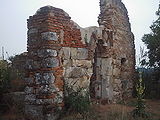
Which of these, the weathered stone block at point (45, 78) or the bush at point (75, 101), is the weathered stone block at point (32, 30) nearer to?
the weathered stone block at point (45, 78)

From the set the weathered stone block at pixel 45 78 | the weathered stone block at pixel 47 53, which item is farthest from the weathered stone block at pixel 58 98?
the weathered stone block at pixel 47 53

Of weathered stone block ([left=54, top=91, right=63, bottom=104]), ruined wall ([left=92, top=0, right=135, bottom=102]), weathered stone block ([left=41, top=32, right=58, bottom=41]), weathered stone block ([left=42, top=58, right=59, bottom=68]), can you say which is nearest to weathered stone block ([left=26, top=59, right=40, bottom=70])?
weathered stone block ([left=42, top=58, right=59, bottom=68])

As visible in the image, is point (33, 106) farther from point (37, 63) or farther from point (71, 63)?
point (71, 63)

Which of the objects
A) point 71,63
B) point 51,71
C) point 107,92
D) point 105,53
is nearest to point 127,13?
point 105,53

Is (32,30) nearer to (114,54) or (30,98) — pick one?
(30,98)

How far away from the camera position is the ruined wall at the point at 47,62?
22.6 ft

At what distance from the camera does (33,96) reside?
702cm

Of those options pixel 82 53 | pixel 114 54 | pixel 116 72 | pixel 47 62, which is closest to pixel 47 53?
pixel 47 62

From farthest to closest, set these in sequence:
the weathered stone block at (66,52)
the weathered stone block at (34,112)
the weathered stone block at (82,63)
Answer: the weathered stone block at (82,63)
the weathered stone block at (66,52)
the weathered stone block at (34,112)

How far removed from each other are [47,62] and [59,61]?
A: 1.25 ft

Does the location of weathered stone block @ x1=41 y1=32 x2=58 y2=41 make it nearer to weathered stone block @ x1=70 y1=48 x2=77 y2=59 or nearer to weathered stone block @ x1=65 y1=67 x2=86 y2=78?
weathered stone block @ x1=70 y1=48 x2=77 y2=59

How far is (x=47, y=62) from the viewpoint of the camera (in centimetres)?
698

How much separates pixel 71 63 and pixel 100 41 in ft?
8.10

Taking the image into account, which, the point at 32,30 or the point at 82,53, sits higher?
the point at 32,30
